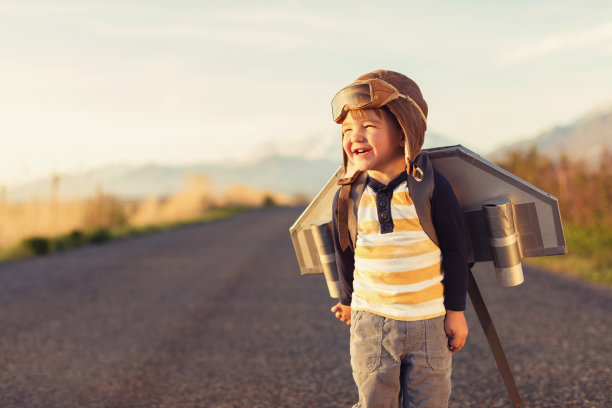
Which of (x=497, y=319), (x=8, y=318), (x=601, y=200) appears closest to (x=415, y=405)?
(x=497, y=319)

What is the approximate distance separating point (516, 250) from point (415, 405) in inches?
26.7

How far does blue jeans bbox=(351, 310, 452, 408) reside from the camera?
2027 millimetres

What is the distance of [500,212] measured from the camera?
204 cm

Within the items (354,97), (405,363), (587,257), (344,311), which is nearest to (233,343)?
(344,311)

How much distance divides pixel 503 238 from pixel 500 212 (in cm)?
10

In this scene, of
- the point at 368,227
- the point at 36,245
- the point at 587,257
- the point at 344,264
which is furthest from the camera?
the point at 36,245

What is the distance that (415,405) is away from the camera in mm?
2033

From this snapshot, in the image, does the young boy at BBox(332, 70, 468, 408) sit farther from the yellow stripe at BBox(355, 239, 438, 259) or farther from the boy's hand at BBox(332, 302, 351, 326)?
the boy's hand at BBox(332, 302, 351, 326)

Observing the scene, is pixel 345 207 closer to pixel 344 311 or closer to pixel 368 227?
pixel 368 227

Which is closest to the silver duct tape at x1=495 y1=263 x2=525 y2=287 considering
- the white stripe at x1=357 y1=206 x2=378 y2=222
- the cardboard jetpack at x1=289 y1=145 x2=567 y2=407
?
the cardboard jetpack at x1=289 y1=145 x2=567 y2=407

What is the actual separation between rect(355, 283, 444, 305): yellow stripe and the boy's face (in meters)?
0.45

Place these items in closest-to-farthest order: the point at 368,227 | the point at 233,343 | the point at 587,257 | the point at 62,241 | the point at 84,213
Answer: the point at 368,227, the point at 233,343, the point at 587,257, the point at 62,241, the point at 84,213

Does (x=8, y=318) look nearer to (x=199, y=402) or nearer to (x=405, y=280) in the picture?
(x=199, y=402)

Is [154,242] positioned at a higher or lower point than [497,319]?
higher
